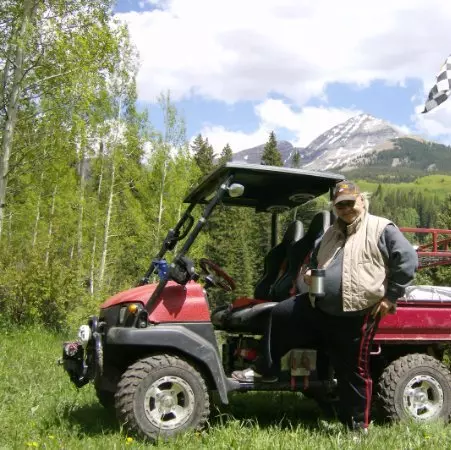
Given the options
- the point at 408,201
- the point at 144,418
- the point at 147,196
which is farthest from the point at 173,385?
the point at 408,201

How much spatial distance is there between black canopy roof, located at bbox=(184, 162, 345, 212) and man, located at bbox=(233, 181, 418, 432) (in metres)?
0.62

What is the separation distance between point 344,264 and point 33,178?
40.2 ft

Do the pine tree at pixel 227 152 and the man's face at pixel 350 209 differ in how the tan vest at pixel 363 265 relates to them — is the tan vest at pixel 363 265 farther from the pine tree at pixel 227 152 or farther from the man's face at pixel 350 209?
the pine tree at pixel 227 152

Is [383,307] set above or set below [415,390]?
above

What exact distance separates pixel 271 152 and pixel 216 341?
46364mm

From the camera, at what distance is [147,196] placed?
1003 inches

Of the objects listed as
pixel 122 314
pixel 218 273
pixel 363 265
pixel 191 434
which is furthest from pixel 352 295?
pixel 122 314

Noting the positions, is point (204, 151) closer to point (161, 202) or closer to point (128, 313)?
point (161, 202)

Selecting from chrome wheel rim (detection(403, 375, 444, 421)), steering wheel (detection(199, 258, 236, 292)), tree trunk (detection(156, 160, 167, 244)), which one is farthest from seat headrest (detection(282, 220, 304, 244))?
tree trunk (detection(156, 160, 167, 244))

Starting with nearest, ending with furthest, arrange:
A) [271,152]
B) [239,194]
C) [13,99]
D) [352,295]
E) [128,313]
Answer: [352,295], [128,313], [239,194], [13,99], [271,152]

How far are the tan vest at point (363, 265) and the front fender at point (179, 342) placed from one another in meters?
1.13

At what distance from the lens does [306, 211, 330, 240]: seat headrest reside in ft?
18.0

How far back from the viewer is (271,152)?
166 ft

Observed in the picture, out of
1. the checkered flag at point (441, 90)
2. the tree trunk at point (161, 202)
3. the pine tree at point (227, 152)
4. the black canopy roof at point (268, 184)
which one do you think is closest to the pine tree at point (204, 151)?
the pine tree at point (227, 152)
